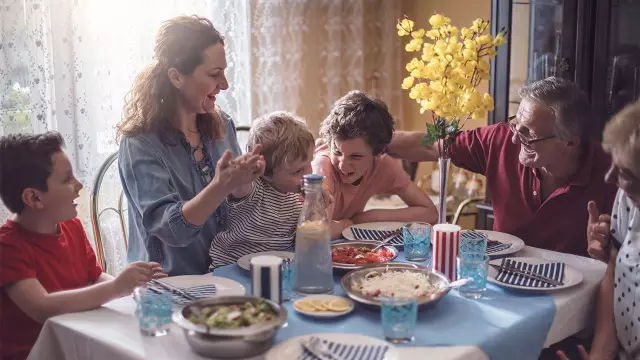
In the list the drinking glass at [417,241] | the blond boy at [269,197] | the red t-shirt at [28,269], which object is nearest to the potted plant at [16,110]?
the red t-shirt at [28,269]

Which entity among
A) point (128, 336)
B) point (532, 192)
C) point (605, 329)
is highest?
point (532, 192)

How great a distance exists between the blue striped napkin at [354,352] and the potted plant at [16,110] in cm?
183

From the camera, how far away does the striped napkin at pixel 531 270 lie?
1.62m

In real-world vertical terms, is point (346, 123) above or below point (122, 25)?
below

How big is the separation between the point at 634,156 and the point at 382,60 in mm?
2847

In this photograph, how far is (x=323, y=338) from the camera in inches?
50.5

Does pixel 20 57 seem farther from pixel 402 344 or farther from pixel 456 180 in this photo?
pixel 456 180

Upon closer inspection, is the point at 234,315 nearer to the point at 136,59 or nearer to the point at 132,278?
the point at 132,278

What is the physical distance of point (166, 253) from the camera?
198 centimetres

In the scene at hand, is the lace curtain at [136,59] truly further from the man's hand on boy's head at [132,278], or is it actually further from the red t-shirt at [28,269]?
the man's hand on boy's head at [132,278]

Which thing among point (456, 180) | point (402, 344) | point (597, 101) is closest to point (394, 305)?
point (402, 344)

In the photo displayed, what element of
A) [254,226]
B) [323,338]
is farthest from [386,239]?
[323,338]

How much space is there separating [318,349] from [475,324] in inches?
14.3

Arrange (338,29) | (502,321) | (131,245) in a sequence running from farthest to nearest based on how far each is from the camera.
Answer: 1. (338,29)
2. (131,245)
3. (502,321)
